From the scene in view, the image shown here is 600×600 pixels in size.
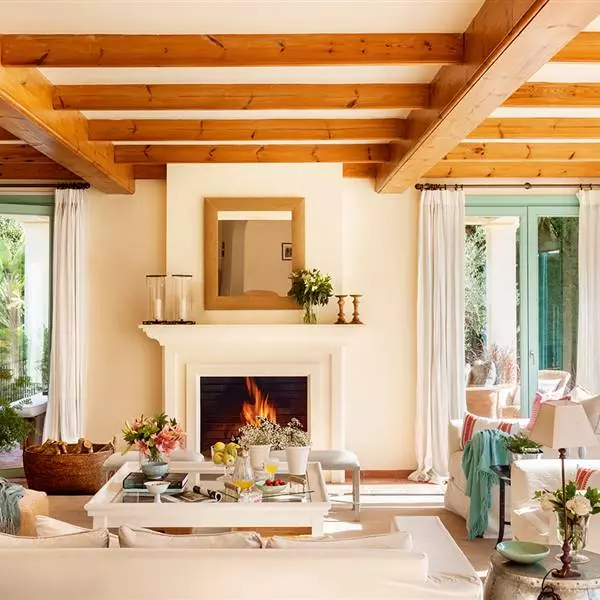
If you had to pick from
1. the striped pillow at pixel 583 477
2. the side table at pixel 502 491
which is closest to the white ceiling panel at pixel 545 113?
the side table at pixel 502 491

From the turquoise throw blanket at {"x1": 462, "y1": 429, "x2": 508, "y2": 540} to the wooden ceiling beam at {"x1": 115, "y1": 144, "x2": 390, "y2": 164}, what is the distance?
8.00 ft

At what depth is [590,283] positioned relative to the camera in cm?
766

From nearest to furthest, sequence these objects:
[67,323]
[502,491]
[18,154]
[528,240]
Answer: [502,491], [18,154], [67,323], [528,240]

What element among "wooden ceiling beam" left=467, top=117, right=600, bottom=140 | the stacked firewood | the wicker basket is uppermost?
"wooden ceiling beam" left=467, top=117, right=600, bottom=140

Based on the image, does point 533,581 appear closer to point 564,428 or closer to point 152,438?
point 564,428

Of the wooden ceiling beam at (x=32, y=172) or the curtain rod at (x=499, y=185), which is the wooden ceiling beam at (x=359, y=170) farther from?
the wooden ceiling beam at (x=32, y=172)

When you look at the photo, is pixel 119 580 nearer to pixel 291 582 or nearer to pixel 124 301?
pixel 291 582

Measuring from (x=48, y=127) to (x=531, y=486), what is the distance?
129 inches

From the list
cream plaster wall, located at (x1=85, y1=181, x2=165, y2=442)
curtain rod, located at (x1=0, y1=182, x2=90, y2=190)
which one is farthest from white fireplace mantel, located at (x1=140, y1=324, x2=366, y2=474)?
curtain rod, located at (x1=0, y1=182, x2=90, y2=190)

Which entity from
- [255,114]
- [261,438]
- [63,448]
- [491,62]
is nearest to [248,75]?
[255,114]

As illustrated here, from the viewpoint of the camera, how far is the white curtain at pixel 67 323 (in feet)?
24.3

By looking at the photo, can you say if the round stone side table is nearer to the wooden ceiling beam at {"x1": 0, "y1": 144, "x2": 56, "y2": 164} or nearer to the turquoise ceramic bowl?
the turquoise ceramic bowl

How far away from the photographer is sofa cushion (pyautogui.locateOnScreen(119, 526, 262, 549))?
9.61ft

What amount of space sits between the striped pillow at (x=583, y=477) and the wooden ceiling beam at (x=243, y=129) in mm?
2605
